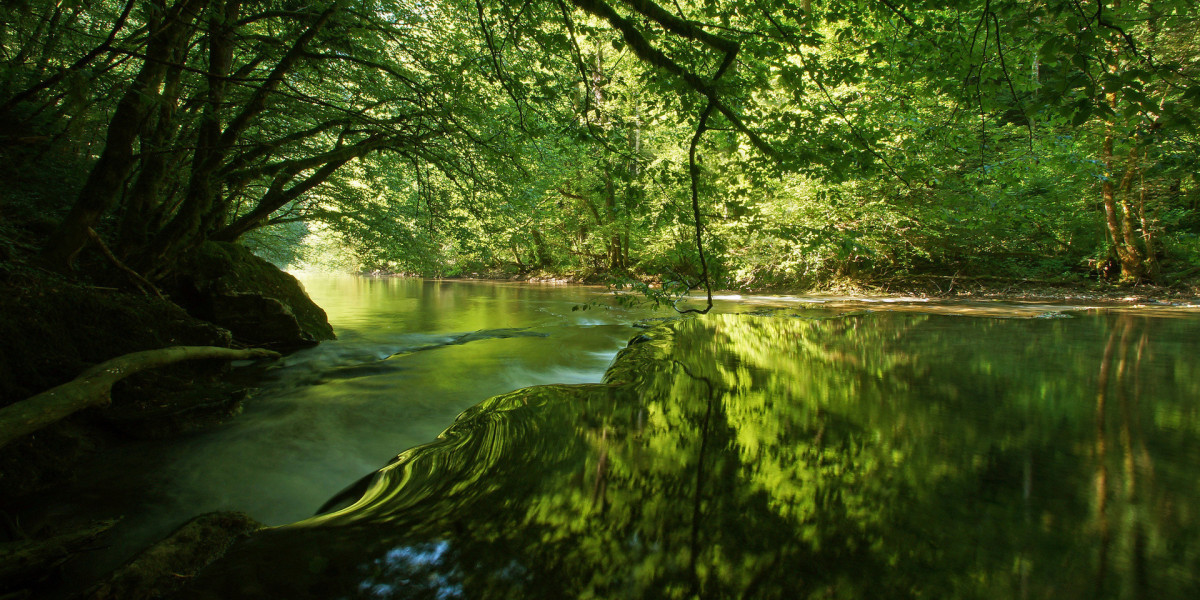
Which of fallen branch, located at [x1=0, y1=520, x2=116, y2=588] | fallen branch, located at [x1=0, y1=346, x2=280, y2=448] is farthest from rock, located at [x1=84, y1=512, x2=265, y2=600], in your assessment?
fallen branch, located at [x1=0, y1=346, x2=280, y2=448]

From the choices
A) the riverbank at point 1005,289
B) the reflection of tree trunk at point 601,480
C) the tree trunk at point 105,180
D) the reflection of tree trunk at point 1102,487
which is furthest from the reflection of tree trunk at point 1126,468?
the riverbank at point 1005,289

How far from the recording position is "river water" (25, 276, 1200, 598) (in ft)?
5.43

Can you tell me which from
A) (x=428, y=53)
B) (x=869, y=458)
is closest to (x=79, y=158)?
(x=428, y=53)

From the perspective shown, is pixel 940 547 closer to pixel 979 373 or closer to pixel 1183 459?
pixel 1183 459

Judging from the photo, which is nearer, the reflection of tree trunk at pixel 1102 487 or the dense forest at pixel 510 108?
the reflection of tree trunk at pixel 1102 487

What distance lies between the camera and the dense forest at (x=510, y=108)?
3.42 meters

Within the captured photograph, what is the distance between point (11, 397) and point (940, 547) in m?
4.55

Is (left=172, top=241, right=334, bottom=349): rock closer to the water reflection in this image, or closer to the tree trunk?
the tree trunk

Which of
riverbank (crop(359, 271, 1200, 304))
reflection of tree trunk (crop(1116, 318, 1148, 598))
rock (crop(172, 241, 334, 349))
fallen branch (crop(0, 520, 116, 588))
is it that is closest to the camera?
fallen branch (crop(0, 520, 116, 588))

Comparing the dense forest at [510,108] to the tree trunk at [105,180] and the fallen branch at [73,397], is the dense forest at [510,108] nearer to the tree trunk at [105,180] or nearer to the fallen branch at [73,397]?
the tree trunk at [105,180]

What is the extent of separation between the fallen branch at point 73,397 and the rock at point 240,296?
286 centimetres

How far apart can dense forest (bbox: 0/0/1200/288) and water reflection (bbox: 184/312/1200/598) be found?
5.02 feet

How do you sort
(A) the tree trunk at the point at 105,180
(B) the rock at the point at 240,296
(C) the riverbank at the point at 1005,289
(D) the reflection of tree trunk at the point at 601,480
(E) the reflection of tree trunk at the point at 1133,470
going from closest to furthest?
(E) the reflection of tree trunk at the point at 1133,470, (D) the reflection of tree trunk at the point at 601,480, (A) the tree trunk at the point at 105,180, (B) the rock at the point at 240,296, (C) the riverbank at the point at 1005,289

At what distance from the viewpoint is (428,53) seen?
6402 millimetres
